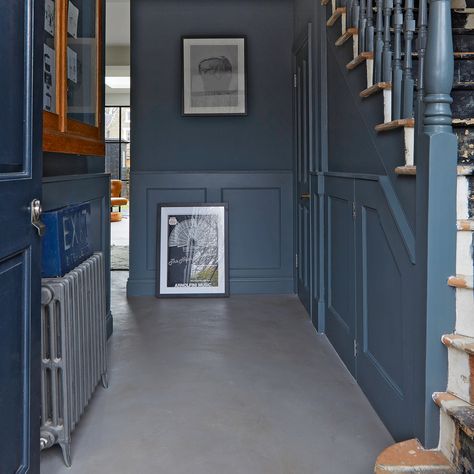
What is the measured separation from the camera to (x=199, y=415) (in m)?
2.34

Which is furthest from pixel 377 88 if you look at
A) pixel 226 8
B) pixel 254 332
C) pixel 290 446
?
pixel 226 8

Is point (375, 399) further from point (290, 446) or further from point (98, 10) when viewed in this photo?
point (98, 10)

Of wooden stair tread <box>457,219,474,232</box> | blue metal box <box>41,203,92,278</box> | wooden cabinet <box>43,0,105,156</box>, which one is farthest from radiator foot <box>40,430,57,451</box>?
wooden stair tread <box>457,219,474,232</box>

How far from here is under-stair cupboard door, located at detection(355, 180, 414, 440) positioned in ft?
6.50

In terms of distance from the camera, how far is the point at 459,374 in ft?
5.57

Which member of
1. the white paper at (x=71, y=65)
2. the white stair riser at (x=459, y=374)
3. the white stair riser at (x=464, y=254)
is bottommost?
the white stair riser at (x=459, y=374)

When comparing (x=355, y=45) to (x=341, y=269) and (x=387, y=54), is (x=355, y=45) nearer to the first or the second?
(x=387, y=54)

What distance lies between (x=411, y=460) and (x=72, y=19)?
208 centimetres

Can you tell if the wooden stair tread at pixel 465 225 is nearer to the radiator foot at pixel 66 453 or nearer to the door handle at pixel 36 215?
the door handle at pixel 36 215

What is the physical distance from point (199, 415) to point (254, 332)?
130cm

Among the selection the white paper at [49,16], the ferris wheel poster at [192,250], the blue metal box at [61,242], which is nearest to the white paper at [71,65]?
the white paper at [49,16]

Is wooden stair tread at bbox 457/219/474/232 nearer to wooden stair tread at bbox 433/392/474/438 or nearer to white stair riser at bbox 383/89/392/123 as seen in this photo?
wooden stair tread at bbox 433/392/474/438

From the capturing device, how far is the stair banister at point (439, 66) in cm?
169

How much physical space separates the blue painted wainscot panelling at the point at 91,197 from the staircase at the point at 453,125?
1.36m
